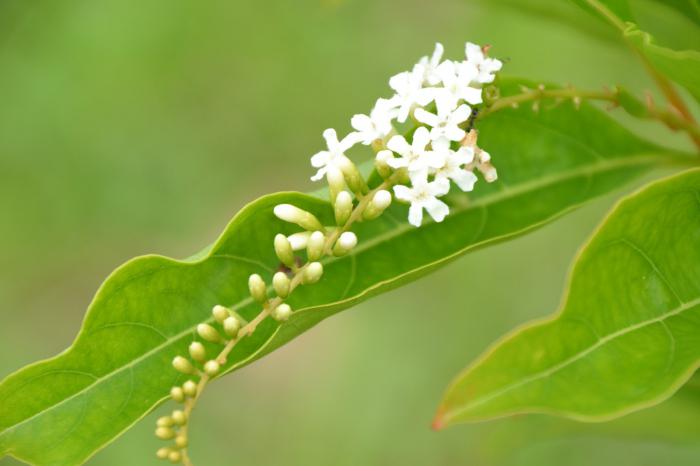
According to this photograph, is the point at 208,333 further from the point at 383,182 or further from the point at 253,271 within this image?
the point at 383,182

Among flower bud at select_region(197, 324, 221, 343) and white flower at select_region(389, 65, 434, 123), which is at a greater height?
white flower at select_region(389, 65, 434, 123)

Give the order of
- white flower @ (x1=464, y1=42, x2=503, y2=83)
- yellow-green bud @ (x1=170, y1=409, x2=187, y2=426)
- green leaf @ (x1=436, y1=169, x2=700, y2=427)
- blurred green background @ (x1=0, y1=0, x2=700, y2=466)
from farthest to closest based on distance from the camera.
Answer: blurred green background @ (x1=0, y1=0, x2=700, y2=466), white flower @ (x1=464, y1=42, x2=503, y2=83), yellow-green bud @ (x1=170, y1=409, x2=187, y2=426), green leaf @ (x1=436, y1=169, x2=700, y2=427)

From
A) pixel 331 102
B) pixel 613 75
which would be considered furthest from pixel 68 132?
pixel 613 75

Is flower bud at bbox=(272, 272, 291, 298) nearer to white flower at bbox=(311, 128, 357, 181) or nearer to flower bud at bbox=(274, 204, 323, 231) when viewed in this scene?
flower bud at bbox=(274, 204, 323, 231)

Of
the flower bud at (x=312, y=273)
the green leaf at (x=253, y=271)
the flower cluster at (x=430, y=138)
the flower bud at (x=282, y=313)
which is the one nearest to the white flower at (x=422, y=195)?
the flower cluster at (x=430, y=138)

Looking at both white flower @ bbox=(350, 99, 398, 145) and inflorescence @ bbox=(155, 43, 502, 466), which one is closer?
inflorescence @ bbox=(155, 43, 502, 466)

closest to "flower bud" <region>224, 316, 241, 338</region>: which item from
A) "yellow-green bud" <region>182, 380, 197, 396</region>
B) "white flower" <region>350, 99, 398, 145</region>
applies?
"yellow-green bud" <region>182, 380, 197, 396</region>
